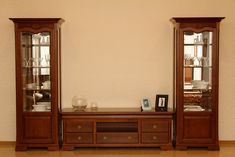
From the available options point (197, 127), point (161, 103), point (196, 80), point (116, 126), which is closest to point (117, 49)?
point (161, 103)

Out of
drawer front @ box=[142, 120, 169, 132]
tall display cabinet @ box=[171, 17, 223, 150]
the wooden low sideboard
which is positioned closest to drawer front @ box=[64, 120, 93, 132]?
the wooden low sideboard

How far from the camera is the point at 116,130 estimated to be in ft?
18.9

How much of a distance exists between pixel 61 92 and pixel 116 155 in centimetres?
147

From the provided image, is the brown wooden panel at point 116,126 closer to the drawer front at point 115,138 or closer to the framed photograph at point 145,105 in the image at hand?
the drawer front at point 115,138

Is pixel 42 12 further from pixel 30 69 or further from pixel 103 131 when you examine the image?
pixel 103 131

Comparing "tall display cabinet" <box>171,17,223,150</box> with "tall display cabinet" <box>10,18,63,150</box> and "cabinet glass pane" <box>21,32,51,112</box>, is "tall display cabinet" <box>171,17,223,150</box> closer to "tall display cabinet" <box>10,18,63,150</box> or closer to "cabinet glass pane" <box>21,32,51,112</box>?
"tall display cabinet" <box>10,18,63,150</box>

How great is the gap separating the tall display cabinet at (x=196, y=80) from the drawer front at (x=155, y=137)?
21 centimetres

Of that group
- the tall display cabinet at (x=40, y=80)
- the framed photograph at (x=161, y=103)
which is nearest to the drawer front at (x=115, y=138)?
the framed photograph at (x=161, y=103)

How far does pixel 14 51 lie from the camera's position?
6.04 m

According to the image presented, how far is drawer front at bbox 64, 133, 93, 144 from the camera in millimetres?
5738

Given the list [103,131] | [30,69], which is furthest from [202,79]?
[30,69]

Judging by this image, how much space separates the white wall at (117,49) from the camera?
6.05 metres

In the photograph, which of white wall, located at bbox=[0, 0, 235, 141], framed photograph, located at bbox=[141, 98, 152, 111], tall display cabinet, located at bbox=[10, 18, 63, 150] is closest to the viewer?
tall display cabinet, located at bbox=[10, 18, 63, 150]

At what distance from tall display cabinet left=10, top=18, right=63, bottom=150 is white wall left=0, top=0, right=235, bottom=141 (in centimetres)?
41
